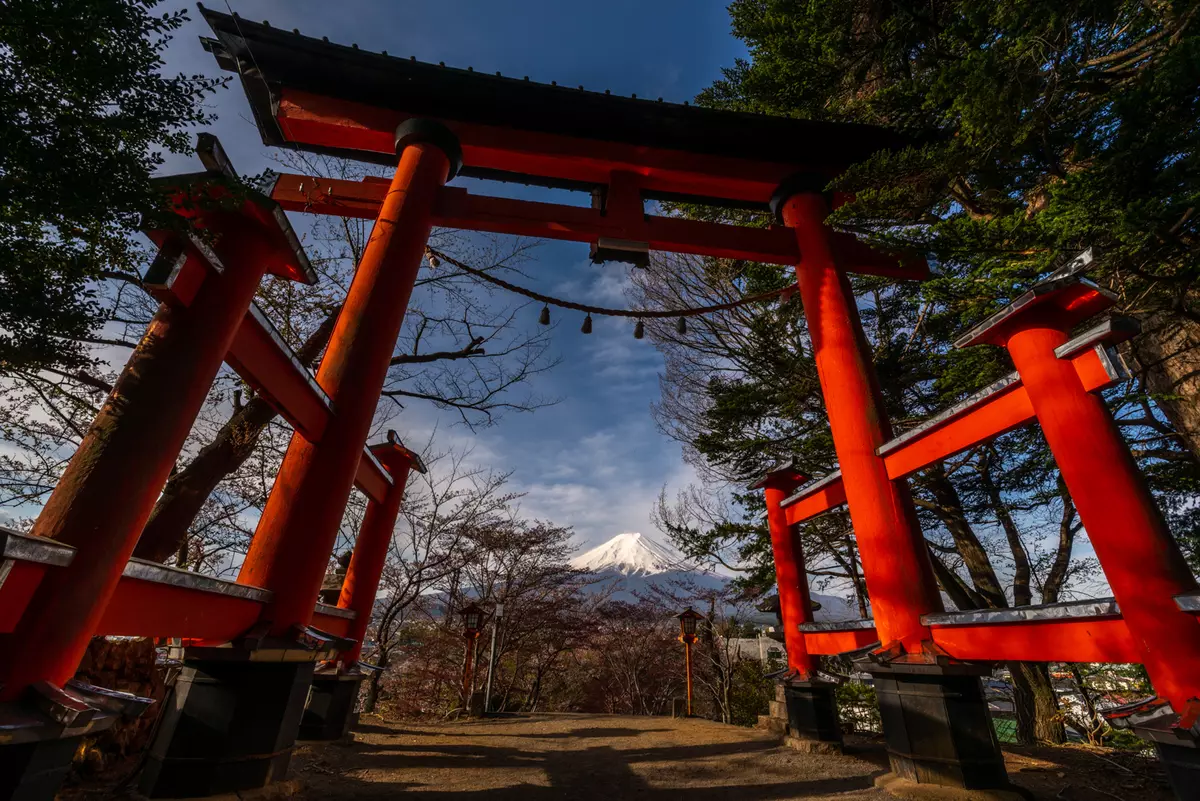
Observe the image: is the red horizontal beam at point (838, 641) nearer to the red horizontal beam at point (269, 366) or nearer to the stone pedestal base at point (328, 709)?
the red horizontal beam at point (269, 366)

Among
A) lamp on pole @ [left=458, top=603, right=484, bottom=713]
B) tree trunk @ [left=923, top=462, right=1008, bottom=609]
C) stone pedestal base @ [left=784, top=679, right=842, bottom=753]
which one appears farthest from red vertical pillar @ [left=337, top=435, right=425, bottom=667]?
tree trunk @ [left=923, top=462, right=1008, bottom=609]

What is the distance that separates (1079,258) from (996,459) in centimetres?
683

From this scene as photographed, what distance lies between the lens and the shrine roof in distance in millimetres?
4727

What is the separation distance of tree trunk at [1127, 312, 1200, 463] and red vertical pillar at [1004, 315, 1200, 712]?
2315mm

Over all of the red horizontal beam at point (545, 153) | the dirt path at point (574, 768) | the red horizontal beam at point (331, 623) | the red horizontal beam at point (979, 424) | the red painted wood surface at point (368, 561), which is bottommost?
the dirt path at point (574, 768)

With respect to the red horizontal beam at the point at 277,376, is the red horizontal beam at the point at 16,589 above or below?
below

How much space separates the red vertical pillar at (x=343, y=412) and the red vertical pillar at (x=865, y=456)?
11.7ft

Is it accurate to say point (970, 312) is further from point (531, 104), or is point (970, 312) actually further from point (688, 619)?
point (688, 619)

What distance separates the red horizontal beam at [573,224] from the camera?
186 inches

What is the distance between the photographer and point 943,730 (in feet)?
9.31

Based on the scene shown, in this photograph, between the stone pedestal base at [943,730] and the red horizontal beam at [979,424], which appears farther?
the stone pedestal base at [943,730]

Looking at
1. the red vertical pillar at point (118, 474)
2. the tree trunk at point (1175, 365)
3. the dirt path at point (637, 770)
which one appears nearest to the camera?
the red vertical pillar at point (118, 474)

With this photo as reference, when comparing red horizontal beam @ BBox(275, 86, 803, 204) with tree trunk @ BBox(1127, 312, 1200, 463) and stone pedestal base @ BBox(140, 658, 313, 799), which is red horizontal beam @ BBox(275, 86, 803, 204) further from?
stone pedestal base @ BBox(140, 658, 313, 799)

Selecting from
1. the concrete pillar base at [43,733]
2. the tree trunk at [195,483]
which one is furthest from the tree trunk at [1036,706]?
the tree trunk at [195,483]
